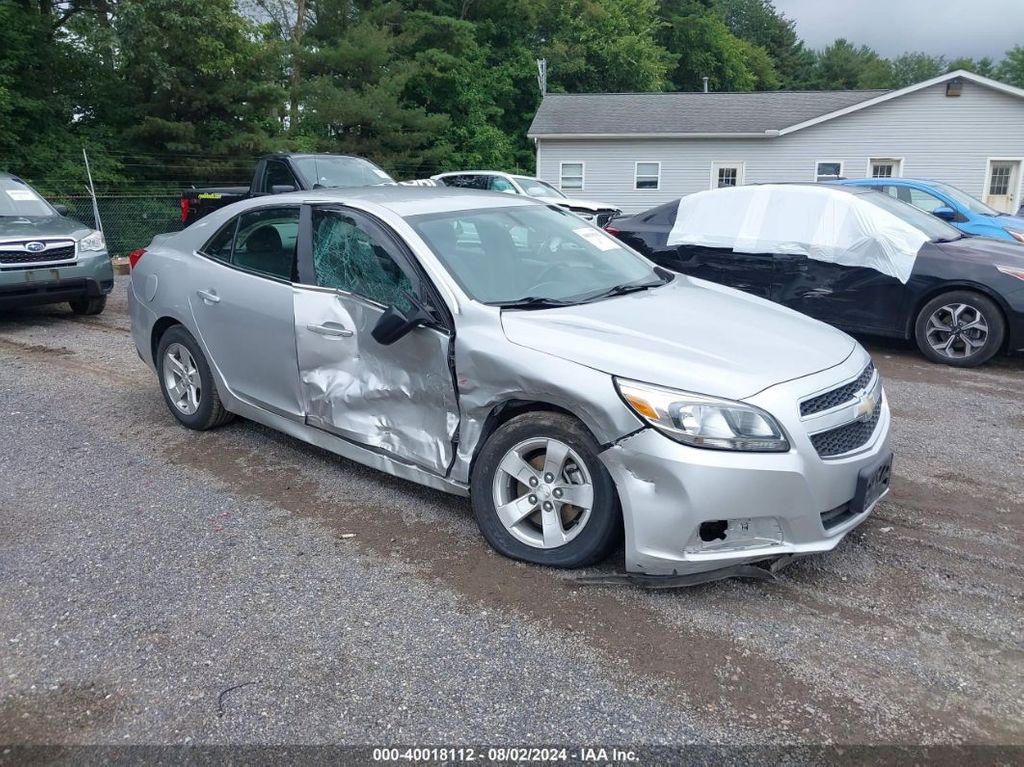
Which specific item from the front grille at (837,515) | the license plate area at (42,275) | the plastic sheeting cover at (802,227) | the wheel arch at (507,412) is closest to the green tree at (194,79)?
the license plate area at (42,275)

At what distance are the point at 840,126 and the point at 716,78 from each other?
31.9 m

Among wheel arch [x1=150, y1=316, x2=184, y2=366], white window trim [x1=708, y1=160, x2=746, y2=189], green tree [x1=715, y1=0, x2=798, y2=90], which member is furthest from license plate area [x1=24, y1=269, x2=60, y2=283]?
green tree [x1=715, y1=0, x2=798, y2=90]

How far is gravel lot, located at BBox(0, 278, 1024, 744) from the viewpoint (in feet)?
8.94

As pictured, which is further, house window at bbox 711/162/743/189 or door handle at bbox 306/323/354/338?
house window at bbox 711/162/743/189

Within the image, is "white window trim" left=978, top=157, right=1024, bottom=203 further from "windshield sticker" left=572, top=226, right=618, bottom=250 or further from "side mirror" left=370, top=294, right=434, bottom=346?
"side mirror" left=370, top=294, right=434, bottom=346

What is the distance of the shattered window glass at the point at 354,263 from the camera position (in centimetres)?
415

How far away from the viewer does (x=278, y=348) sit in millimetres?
4637

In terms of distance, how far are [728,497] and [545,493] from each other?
0.79 m

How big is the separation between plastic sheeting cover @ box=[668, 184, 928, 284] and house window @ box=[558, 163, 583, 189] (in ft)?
61.9

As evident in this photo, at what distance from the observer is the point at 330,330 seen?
4.34 meters

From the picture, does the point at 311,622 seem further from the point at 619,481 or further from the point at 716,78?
the point at 716,78

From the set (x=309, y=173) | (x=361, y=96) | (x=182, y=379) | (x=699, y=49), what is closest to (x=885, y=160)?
(x=361, y=96)

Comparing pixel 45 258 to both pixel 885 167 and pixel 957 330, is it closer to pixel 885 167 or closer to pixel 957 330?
pixel 957 330

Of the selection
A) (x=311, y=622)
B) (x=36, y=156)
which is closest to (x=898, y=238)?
(x=311, y=622)
